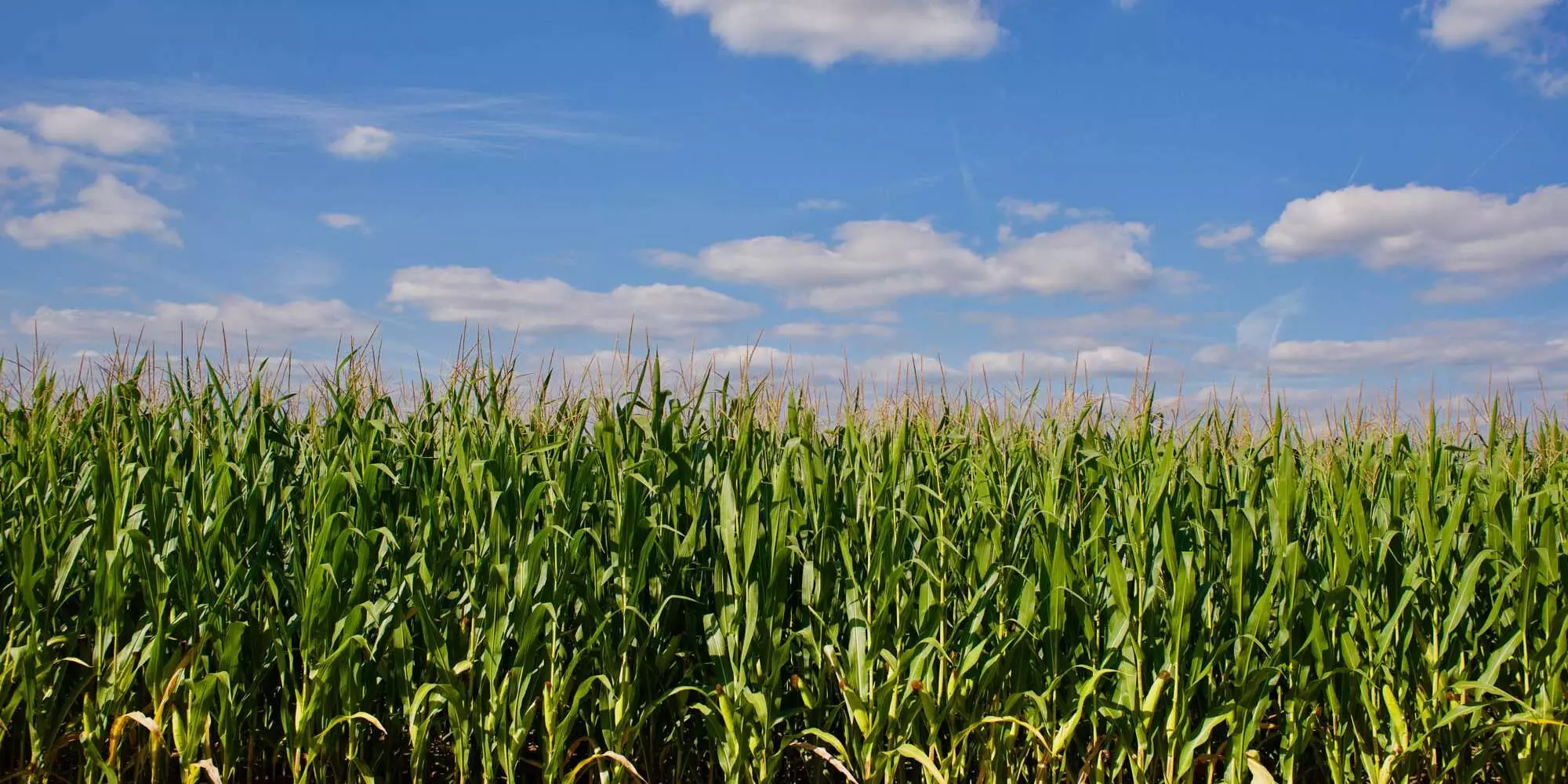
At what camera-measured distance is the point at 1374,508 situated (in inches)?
182

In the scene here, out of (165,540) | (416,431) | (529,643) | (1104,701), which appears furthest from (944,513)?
(165,540)

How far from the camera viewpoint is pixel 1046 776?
383 cm

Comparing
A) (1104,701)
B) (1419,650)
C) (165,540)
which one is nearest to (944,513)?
(1104,701)

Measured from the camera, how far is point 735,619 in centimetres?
372

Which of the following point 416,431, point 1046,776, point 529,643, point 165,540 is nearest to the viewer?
point 529,643

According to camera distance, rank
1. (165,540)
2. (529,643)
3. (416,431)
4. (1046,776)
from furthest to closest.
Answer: (416,431) → (165,540) → (1046,776) → (529,643)

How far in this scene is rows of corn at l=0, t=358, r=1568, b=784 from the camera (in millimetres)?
3697

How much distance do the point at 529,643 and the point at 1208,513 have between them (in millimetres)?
2573

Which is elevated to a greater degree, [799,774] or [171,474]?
[171,474]

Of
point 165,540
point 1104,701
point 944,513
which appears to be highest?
point 944,513

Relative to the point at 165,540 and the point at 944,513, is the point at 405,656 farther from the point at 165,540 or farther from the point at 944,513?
the point at 944,513

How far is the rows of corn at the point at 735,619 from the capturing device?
3.70 meters

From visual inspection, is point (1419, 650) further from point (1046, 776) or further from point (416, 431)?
point (416, 431)

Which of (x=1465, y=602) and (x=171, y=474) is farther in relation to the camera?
(x=171, y=474)
